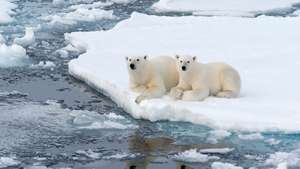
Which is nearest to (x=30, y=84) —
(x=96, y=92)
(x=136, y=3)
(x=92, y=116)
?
(x=96, y=92)

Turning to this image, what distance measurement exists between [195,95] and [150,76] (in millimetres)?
587

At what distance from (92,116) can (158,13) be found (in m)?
7.20

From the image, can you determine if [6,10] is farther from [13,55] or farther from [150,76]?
[150,76]

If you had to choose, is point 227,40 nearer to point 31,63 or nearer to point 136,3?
point 31,63

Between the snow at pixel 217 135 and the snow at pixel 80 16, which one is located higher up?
the snow at pixel 80 16

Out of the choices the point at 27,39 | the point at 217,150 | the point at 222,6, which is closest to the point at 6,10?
the point at 27,39

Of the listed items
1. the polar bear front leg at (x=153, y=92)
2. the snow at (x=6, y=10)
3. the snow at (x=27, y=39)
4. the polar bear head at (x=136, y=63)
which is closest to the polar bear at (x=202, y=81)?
the polar bear front leg at (x=153, y=92)

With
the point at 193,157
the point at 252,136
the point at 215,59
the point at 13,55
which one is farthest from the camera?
the point at 13,55

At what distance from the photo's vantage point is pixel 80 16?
1417cm

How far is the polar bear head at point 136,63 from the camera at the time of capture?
7.93 m

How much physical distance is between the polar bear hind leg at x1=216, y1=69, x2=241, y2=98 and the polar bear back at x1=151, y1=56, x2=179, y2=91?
55cm

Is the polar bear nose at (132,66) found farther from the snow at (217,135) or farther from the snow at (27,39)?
the snow at (27,39)

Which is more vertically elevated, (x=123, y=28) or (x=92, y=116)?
(x=123, y=28)

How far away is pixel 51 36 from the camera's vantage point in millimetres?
12477
